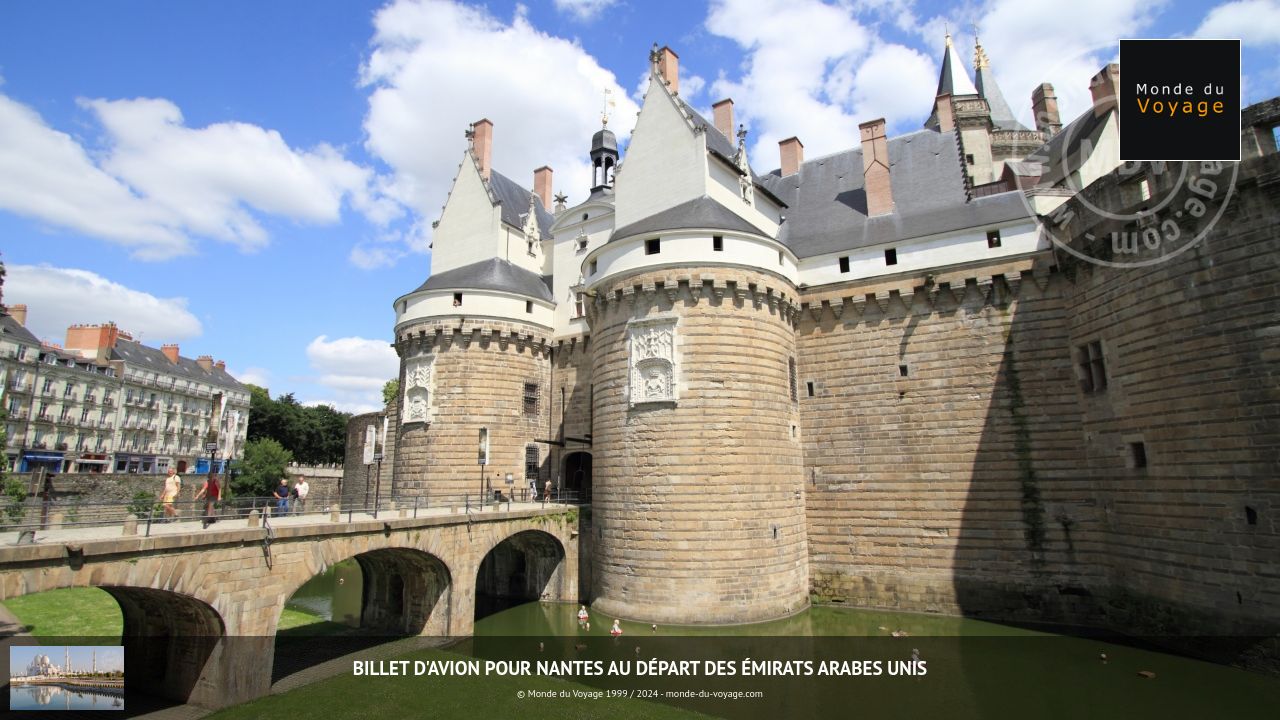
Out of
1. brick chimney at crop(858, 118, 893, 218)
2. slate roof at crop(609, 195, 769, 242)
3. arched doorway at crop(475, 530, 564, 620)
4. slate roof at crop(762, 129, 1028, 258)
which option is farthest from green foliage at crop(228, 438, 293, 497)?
brick chimney at crop(858, 118, 893, 218)

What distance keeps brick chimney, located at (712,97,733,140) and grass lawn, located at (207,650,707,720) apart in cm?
2321

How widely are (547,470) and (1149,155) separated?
21.5 m

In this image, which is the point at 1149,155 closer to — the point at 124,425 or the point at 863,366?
the point at 863,366

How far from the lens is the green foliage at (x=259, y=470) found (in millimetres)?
45469

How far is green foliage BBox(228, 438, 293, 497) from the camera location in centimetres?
4547

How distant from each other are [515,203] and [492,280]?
20.9 feet

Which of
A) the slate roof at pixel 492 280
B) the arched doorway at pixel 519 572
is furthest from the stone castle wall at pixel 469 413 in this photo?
the arched doorway at pixel 519 572

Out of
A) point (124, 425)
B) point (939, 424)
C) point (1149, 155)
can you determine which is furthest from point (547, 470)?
point (124, 425)

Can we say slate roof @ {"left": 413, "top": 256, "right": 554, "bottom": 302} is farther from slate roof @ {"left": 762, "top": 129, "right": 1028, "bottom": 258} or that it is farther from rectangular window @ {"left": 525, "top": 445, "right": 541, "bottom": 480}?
slate roof @ {"left": 762, "top": 129, "right": 1028, "bottom": 258}

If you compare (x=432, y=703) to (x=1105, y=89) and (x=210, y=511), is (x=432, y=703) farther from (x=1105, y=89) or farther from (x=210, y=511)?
(x=1105, y=89)

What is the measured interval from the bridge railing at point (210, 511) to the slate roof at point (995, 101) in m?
31.6

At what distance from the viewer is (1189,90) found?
1391 centimetres

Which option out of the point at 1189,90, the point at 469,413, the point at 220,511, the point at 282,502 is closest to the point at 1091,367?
the point at 1189,90

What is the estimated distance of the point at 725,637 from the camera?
1628cm
